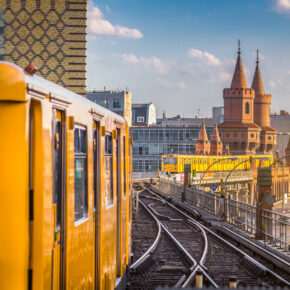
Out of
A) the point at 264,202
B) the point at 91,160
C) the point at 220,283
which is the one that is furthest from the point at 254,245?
the point at 91,160

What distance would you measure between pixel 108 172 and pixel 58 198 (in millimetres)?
2716

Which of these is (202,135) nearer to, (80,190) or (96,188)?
(96,188)

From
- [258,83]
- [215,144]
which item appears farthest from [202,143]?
[258,83]

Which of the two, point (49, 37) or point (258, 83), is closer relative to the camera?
point (49, 37)

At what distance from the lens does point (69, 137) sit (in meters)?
5.20

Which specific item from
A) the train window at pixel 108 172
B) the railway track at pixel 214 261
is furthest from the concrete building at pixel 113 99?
the train window at pixel 108 172

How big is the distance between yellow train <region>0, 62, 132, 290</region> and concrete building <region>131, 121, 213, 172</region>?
295ft

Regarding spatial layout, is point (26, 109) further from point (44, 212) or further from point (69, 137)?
point (69, 137)

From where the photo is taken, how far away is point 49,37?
20328 millimetres

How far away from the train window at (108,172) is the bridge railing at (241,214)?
688 centimetres

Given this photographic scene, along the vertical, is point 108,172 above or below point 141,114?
below

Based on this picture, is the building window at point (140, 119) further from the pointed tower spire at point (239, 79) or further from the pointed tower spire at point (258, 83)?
the pointed tower spire at point (258, 83)

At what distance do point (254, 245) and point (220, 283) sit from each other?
12.8ft

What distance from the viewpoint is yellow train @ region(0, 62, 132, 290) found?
3957 millimetres
